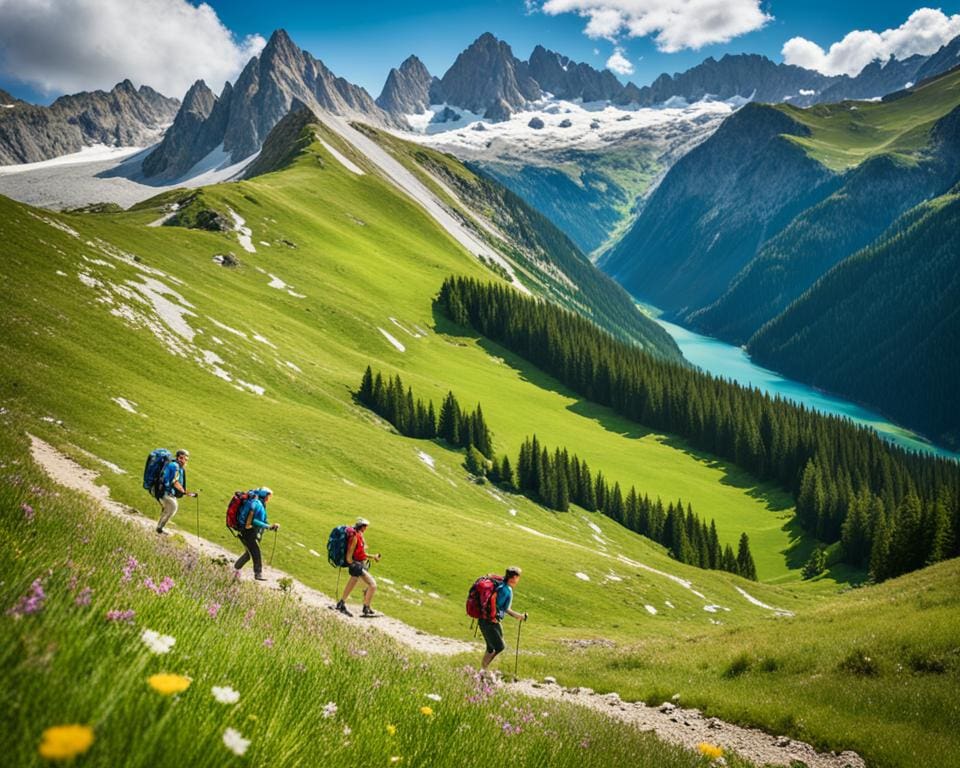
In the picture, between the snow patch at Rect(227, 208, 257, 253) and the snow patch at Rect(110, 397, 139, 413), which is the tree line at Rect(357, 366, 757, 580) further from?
the snow patch at Rect(227, 208, 257, 253)

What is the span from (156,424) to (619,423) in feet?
392

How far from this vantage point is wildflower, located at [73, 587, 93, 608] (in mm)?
3351

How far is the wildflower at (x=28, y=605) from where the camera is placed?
2857 millimetres

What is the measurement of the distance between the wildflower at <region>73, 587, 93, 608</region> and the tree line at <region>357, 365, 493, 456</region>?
79059mm

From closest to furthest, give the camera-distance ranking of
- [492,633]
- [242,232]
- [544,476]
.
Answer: [492,633] → [544,476] → [242,232]

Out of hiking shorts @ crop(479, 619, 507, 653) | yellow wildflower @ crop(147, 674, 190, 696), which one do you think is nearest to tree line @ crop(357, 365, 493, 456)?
hiking shorts @ crop(479, 619, 507, 653)

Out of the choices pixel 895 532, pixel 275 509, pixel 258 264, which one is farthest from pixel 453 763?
pixel 258 264

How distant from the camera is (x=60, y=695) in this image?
94.7 inches

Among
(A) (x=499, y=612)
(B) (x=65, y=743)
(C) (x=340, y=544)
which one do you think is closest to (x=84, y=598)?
(B) (x=65, y=743)

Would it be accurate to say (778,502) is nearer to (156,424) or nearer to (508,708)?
(156,424)

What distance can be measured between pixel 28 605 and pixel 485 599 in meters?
13.6

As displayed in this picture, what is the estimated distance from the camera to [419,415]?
87.9 m

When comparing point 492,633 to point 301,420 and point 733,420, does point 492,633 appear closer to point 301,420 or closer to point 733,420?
point 301,420

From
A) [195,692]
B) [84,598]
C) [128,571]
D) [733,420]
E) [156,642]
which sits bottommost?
[128,571]
